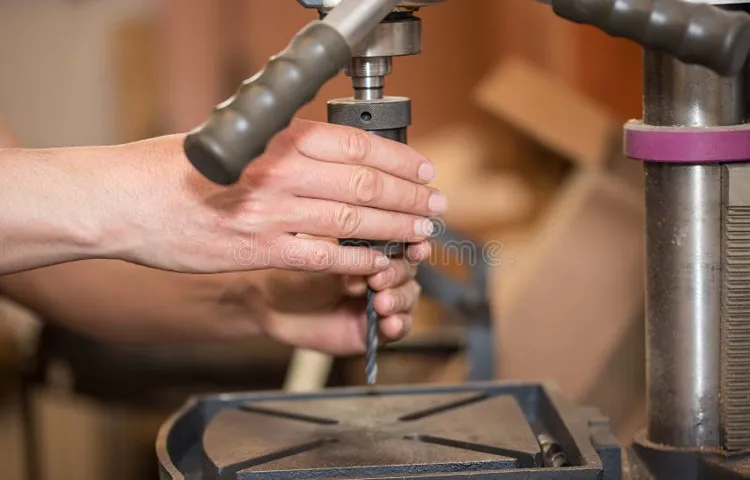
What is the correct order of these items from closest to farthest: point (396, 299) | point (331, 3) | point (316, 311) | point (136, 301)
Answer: point (331, 3)
point (396, 299)
point (316, 311)
point (136, 301)

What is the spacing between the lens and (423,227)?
2.77 feet

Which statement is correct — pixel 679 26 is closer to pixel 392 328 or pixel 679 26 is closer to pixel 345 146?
pixel 345 146

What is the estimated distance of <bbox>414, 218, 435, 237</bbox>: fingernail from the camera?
837 millimetres

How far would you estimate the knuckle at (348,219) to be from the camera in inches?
32.0

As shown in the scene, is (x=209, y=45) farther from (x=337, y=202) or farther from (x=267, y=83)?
(x=267, y=83)

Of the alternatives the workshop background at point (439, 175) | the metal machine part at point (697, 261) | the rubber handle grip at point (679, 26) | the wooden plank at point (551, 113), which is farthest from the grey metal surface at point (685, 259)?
the wooden plank at point (551, 113)

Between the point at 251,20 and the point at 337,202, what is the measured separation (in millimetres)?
1846

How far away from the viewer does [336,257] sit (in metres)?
0.82

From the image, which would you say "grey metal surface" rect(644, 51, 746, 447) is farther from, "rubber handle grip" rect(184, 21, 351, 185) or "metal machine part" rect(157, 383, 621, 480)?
"rubber handle grip" rect(184, 21, 351, 185)

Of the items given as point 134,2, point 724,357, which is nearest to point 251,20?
point 134,2

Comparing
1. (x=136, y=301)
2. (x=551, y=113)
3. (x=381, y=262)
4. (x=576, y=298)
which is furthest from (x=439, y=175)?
(x=381, y=262)

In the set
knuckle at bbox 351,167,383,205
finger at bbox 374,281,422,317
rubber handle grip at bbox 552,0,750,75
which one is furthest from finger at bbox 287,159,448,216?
rubber handle grip at bbox 552,0,750,75

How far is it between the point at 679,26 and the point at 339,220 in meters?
0.30

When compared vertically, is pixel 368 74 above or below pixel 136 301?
above
